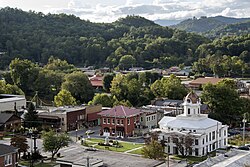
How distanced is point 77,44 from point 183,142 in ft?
316

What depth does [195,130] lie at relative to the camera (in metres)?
43.2

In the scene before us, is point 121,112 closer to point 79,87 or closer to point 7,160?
point 79,87

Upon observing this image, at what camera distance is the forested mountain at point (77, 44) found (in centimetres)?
12206

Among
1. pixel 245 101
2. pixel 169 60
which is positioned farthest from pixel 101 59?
pixel 245 101

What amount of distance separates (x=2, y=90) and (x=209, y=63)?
56.1 meters

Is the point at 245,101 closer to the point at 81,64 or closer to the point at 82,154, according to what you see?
the point at 82,154

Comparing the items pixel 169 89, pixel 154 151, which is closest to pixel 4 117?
pixel 154 151

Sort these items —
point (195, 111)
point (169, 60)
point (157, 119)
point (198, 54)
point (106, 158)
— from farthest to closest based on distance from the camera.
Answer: point (198, 54)
point (169, 60)
point (157, 119)
point (195, 111)
point (106, 158)

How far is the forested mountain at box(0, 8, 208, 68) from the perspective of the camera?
122062 millimetres

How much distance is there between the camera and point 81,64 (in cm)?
12731

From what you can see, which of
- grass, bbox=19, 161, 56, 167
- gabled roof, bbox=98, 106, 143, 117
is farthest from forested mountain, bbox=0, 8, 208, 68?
grass, bbox=19, 161, 56, 167

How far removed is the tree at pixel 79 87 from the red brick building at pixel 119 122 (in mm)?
18748

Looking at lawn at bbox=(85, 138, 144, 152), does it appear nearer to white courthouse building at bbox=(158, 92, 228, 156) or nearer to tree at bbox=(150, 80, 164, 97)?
white courthouse building at bbox=(158, 92, 228, 156)

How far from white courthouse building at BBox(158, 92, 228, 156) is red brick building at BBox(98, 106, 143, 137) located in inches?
191
